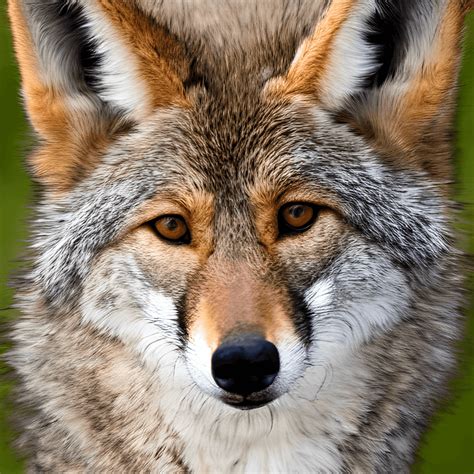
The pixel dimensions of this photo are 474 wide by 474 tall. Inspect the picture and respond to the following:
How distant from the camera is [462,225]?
4.26 metres

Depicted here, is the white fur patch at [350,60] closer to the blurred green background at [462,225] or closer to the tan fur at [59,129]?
the blurred green background at [462,225]

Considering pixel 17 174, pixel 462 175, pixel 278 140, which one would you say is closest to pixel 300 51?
pixel 278 140

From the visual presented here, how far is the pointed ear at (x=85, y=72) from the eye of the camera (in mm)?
3666

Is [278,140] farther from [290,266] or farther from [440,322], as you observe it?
[440,322]

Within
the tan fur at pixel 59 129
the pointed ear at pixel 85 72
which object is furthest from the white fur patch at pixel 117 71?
the tan fur at pixel 59 129

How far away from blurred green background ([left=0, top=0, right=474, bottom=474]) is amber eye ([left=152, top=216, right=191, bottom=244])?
0.90 metres

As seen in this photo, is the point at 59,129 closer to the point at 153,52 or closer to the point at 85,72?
the point at 85,72

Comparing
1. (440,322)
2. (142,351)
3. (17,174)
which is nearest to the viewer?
(142,351)

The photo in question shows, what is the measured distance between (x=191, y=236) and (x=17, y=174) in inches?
84.7

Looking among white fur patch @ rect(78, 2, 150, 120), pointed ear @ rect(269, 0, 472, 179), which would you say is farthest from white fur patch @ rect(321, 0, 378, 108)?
white fur patch @ rect(78, 2, 150, 120)

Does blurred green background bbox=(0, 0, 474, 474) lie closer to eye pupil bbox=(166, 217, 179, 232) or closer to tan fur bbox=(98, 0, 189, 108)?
tan fur bbox=(98, 0, 189, 108)

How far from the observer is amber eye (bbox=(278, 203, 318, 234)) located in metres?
3.65

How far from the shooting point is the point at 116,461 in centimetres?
419

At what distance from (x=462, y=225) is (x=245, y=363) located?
1.39 meters
